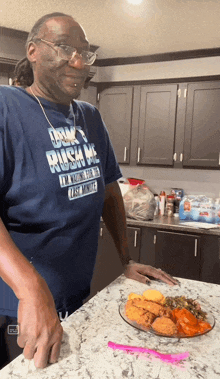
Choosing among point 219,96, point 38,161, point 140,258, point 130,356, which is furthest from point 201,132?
point 130,356

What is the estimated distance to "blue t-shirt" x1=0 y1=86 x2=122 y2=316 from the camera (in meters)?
0.86

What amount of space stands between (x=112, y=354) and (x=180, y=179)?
287 cm

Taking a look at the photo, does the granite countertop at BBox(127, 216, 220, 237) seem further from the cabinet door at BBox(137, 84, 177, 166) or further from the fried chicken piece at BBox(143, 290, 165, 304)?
the fried chicken piece at BBox(143, 290, 165, 304)

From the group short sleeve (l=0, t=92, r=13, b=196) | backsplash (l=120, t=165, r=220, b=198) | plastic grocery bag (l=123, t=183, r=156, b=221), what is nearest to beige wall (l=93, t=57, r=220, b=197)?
backsplash (l=120, t=165, r=220, b=198)

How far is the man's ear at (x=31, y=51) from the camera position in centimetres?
103

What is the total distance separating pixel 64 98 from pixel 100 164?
242mm

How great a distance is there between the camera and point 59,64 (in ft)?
3.24

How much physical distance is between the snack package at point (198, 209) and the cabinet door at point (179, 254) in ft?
1.25

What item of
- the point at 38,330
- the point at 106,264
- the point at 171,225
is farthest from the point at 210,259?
the point at 38,330

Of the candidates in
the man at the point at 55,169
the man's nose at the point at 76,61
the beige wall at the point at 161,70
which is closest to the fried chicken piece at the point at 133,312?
the man at the point at 55,169

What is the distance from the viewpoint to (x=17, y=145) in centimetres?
86

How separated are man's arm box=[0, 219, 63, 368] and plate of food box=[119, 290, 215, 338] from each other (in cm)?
22

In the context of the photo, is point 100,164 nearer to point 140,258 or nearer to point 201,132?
point 140,258

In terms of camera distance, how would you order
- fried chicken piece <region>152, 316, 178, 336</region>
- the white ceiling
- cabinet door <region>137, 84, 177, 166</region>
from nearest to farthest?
fried chicken piece <region>152, 316, 178, 336</region> < the white ceiling < cabinet door <region>137, 84, 177, 166</region>
